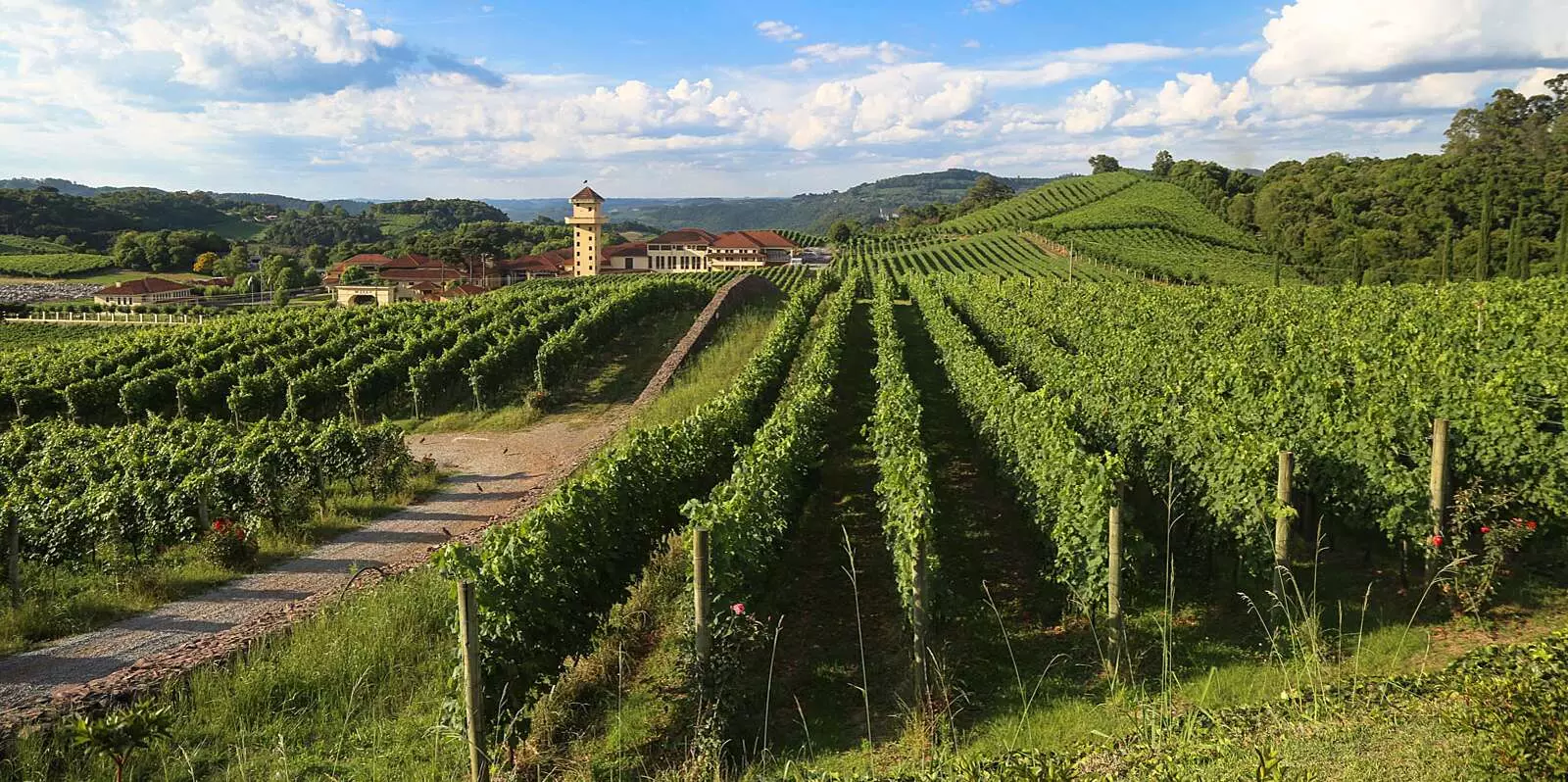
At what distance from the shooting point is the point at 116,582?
11.6 metres

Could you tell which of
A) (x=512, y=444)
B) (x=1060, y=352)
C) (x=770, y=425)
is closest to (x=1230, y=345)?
(x=1060, y=352)

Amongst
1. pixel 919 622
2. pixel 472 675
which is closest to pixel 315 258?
pixel 472 675

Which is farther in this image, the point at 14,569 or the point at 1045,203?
the point at 1045,203

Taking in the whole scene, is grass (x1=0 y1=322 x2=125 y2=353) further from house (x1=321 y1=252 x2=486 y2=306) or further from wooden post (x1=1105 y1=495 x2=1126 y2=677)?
wooden post (x1=1105 y1=495 x2=1126 y2=677)

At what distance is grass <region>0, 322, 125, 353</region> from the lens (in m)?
53.3

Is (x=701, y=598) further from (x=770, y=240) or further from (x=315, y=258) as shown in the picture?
(x=315, y=258)

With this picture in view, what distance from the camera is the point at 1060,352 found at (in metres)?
19.2

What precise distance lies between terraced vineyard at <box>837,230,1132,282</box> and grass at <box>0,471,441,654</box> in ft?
194

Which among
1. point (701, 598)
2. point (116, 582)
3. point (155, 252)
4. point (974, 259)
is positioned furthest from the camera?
point (155, 252)

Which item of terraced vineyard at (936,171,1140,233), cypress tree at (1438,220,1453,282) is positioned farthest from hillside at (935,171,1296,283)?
cypress tree at (1438,220,1453,282)

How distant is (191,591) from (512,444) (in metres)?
9.58

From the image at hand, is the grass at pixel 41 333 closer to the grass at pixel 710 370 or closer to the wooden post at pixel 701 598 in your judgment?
the grass at pixel 710 370

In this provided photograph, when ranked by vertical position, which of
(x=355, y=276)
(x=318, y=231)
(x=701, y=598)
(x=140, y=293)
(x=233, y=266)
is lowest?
(x=701, y=598)

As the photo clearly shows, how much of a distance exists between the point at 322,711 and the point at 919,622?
507 cm
